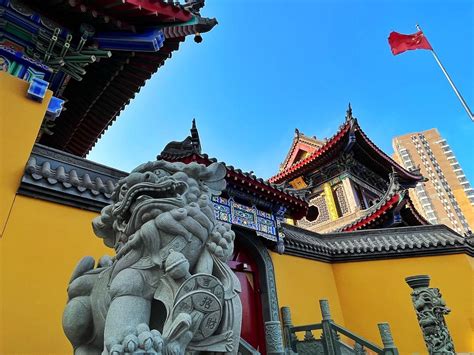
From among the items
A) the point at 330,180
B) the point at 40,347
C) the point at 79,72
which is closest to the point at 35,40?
the point at 79,72

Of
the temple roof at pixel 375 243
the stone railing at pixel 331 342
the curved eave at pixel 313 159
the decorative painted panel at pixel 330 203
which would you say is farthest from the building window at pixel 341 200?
the stone railing at pixel 331 342

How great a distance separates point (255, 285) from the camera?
6.75 meters

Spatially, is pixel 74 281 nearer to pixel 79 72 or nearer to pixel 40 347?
pixel 40 347

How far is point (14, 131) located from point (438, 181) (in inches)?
2437

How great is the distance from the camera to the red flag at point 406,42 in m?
11.1

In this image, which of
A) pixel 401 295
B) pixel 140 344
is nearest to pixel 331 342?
pixel 401 295

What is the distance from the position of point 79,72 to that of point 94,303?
167 inches

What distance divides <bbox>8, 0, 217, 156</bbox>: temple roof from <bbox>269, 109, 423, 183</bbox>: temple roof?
805cm

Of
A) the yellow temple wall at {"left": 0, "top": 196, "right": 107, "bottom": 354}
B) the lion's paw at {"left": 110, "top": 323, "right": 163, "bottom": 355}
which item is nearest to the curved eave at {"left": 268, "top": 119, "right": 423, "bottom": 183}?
the yellow temple wall at {"left": 0, "top": 196, "right": 107, "bottom": 354}

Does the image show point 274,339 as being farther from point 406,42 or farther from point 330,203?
point 406,42

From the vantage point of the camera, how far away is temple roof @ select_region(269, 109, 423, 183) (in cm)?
1289

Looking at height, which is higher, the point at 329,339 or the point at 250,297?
the point at 250,297

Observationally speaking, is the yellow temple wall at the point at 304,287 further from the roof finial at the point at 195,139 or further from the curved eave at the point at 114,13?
the curved eave at the point at 114,13

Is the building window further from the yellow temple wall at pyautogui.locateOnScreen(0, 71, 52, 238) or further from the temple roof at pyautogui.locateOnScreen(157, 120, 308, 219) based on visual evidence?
the yellow temple wall at pyautogui.locateOnScreen(0, 71, 52, 238)
